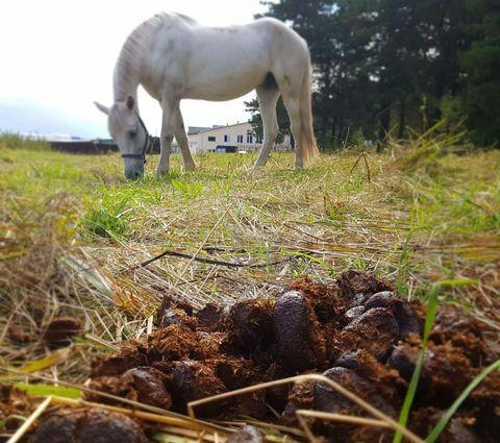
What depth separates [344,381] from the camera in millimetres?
812

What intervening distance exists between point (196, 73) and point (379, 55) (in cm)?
2017

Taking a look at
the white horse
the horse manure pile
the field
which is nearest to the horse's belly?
the white horse

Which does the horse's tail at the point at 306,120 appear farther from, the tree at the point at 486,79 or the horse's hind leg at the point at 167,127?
the tree at the point at 486,79

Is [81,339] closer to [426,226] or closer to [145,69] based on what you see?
[426,226]

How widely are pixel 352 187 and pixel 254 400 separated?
2276mm

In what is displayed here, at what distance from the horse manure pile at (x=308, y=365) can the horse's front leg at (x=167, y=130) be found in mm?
5112

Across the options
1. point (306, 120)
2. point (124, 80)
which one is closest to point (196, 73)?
point (124, 80)

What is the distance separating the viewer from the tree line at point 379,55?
21516 mm

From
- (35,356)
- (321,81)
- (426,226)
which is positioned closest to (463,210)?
(426,226)

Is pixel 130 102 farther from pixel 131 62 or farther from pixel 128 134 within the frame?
pixel 131 62

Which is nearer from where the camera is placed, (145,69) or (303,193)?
(303,193)

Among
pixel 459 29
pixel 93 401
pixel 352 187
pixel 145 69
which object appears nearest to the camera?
pixel 93 401

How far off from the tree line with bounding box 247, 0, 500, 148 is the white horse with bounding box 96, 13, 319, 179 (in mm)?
12027

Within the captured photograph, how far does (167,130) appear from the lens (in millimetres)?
6211
